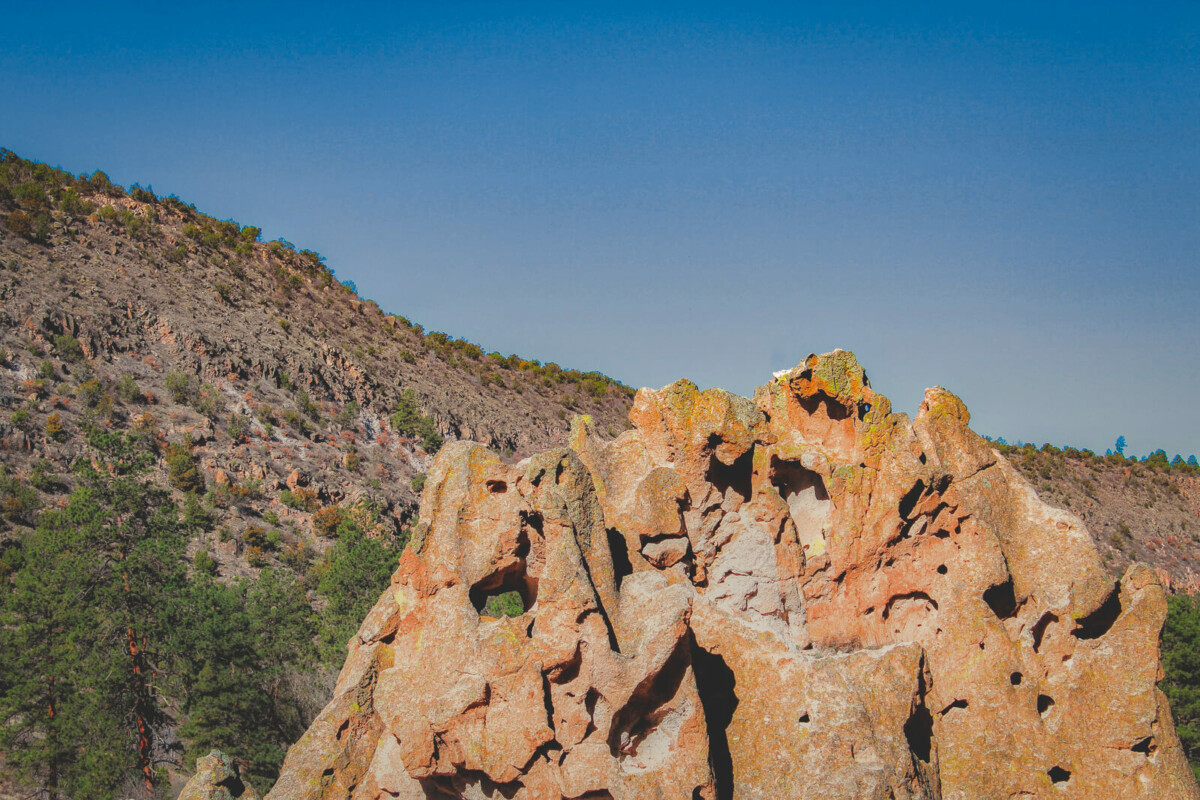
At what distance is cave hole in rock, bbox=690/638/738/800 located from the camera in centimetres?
1017

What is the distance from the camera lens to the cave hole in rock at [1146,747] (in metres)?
10.8

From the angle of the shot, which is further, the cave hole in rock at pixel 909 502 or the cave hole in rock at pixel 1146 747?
the cave hole in rock at pixel 909 502

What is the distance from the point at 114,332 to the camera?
1812 inches

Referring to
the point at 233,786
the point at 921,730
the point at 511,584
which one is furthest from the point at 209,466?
the point at 921,730

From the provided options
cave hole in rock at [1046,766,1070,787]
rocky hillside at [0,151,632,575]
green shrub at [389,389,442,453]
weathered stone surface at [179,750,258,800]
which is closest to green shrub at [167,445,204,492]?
rocky hillside at [0,151,632,575]

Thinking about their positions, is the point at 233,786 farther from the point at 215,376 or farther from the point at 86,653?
the point at 215,376

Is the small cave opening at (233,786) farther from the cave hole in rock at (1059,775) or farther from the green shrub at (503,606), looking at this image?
the green shrub at (503,606)

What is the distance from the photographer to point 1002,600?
1172 centimetres

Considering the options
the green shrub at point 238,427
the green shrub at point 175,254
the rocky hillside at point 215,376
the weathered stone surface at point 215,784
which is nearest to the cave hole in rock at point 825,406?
the weathered stone surface at point 215,784

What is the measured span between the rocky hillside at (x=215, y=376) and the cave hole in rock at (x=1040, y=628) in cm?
3325

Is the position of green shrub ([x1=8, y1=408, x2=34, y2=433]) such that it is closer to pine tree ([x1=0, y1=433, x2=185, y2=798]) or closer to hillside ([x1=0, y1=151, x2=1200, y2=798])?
hillside ([x1=0, y1=151, x2=1200, y2=798])

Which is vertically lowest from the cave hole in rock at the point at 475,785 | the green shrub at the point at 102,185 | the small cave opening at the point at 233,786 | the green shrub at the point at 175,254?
the small cave opening at the point at 233,786

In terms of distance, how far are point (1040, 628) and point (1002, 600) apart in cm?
55

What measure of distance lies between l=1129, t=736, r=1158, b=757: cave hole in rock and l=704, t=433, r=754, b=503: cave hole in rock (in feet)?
18.6
